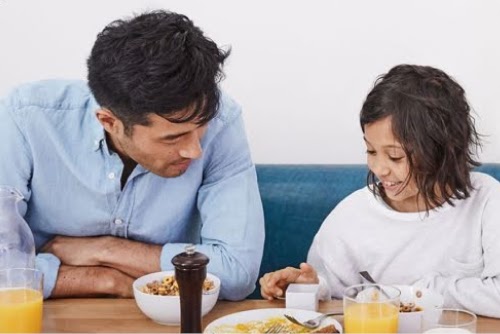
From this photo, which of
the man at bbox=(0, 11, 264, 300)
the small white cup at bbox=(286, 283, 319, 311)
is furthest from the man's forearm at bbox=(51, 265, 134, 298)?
the small white cup at bbox=(286, 283, 319, 311)

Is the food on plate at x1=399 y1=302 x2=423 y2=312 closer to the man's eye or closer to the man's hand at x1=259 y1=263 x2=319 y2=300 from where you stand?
the man's hand at x1=259 y1=263 x2=319 y2=300

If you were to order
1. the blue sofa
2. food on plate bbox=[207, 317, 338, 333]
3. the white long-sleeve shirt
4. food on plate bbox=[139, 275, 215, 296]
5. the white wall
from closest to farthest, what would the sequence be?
1. food on plate bbox=[207, 317, 338, 333]
2. food on plate bbox=[139, 275, 215, 296]
3. the white long-sleeve shirt
4. the blue sofa
5. the white wall

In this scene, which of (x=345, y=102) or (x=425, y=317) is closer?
(x=425, y=317)

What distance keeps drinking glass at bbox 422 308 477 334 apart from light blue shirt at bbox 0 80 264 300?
0.55 m

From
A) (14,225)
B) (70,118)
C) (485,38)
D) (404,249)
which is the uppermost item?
(485,38)

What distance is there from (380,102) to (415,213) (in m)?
0.28

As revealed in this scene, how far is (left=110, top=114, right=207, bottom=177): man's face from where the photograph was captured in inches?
68.2

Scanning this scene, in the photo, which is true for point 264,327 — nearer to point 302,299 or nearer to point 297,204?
point 302,299

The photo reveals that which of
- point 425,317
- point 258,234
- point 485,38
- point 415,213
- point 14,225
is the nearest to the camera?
point 425,317

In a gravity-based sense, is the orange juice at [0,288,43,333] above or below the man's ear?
below

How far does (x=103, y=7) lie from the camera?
260 cm

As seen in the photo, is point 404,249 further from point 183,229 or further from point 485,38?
point 485,38

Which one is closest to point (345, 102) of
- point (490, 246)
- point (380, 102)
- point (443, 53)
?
point (443, 53)

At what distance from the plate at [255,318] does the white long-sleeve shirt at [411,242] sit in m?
0.30
